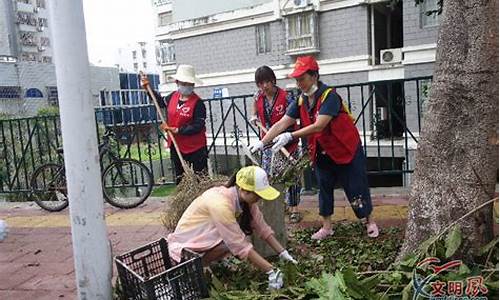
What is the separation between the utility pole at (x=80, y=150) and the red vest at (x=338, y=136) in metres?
1.69

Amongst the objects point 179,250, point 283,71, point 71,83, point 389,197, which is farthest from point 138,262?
point 283,71

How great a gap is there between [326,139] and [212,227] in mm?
1221

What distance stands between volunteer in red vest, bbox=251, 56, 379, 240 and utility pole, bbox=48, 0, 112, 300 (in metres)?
1.35

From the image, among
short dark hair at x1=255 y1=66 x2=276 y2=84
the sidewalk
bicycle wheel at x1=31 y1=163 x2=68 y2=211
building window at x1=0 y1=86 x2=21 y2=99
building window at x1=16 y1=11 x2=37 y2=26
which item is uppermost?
building window at x1=16 y1=11 x2=37 y2=26

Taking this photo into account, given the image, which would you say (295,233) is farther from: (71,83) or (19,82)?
(19,82)

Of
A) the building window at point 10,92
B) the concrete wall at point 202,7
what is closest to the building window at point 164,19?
the concrete wall at point 202,7

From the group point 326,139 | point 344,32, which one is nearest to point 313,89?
point 326,139

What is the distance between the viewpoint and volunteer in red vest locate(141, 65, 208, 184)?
15.3 feet

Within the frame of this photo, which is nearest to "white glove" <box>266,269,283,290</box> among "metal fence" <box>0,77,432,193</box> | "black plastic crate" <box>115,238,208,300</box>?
"black plastic crate" <box>115,238,208,300</box>

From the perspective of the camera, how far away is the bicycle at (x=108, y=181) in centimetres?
597

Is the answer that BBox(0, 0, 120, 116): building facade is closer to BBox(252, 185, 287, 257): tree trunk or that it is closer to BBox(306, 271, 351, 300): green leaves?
BBox(252, 185, 287, 257): tree trunk

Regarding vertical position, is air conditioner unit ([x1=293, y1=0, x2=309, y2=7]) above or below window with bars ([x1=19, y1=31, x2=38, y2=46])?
below

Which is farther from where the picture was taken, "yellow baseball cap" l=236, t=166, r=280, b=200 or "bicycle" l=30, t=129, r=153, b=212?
"bicycle" l=30, t=129, r=153, b=212

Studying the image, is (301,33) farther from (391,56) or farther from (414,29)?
(414,29)
